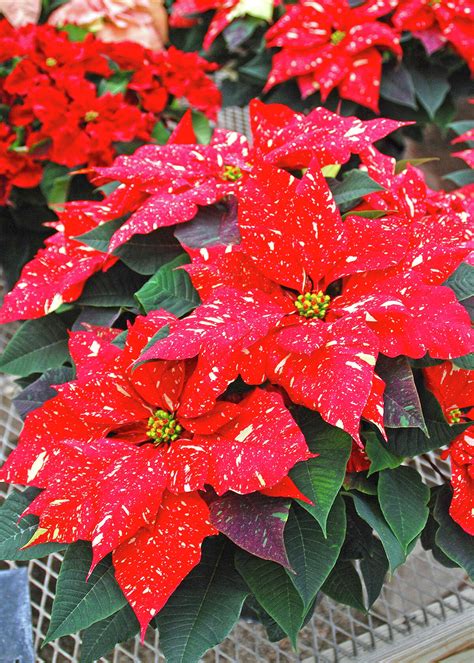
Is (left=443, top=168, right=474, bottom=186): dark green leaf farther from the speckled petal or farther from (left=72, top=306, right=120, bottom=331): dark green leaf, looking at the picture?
the speckled petal

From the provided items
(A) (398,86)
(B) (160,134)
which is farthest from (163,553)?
(A) (398,86)

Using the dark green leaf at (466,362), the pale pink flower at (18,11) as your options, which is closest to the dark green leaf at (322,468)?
the dark green leaf at (466,362)

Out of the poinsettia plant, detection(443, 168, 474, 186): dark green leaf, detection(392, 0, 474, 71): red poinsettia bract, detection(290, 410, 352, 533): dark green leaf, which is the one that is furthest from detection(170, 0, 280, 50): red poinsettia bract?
detection(290, 410, 352, 533): dark green leaf

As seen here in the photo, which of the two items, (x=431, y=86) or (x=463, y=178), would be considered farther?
(x=431, y=86)

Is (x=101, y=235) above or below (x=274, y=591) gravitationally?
above

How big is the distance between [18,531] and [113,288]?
0.23 m

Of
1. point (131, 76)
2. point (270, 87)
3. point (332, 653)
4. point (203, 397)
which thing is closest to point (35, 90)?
point (131, 76)

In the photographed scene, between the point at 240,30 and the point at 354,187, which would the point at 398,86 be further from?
the point at 354,187

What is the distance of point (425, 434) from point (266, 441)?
4.8 inches

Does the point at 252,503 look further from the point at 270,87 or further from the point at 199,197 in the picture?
the point at 270,87

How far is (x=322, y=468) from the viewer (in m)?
0.52

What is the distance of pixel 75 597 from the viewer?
511mm

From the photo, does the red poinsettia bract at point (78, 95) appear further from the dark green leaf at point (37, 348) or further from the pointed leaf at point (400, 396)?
the pointed leaf at point (400, 396)

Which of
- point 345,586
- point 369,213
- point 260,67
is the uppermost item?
point 369,213
